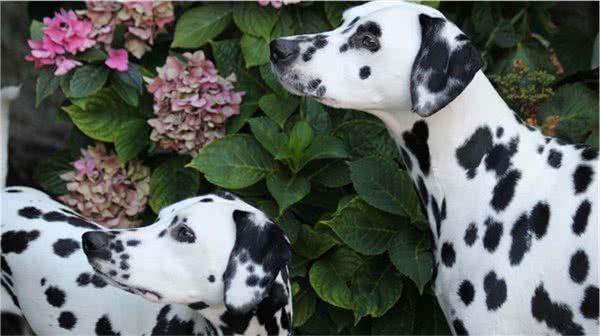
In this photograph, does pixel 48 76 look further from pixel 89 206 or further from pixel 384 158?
pixel 384 158

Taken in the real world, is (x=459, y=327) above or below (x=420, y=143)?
below

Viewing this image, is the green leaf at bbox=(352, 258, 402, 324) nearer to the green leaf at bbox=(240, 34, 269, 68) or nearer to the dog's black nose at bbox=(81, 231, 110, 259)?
the green leaf at bbox=(240, 34, 269, 68)

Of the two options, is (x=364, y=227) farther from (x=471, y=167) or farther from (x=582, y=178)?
(x=582, y=178)

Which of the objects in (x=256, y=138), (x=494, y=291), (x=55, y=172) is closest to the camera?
(x=494, y=291)

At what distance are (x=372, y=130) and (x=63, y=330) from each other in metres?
1.74

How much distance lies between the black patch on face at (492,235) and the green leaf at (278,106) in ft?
4.73

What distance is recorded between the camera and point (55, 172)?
5582 mm

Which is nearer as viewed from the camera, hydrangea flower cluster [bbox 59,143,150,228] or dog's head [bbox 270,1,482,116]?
dog's head [bbox 270,1,482,116]

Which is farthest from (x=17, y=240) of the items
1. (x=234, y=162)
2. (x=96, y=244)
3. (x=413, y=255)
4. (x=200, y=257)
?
(x=413, y=255)

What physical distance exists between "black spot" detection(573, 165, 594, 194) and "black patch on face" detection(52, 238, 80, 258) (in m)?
2.04

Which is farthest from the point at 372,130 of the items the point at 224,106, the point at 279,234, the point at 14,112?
the point at 14,112

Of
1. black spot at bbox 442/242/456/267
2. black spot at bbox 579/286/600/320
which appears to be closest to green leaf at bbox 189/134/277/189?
black spot at bbox 442/242/456/267

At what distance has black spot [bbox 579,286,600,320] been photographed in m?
3.73

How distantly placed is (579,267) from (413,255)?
42.1 inches
